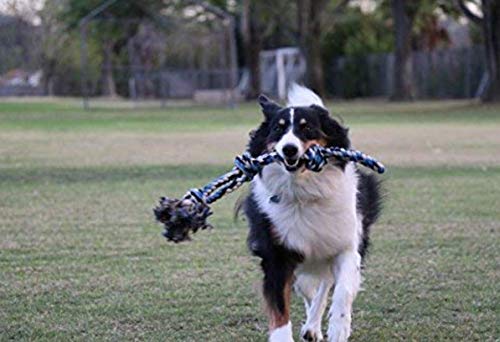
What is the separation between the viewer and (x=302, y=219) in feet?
20.8

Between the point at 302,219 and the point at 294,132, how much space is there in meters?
0.51

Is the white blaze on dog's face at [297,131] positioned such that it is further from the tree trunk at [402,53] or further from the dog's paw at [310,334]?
the tree trunk at [402,53]

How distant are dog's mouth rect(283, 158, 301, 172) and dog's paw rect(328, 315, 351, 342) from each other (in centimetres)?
88

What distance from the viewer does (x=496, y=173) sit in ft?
53.6

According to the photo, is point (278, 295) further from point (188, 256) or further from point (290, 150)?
point (188, 256)

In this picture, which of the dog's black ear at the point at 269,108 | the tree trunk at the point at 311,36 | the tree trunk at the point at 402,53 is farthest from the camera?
the tree trunk at the point at 402,53

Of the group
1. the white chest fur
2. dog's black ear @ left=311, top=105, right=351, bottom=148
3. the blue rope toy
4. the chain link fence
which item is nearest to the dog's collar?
the white chest fur

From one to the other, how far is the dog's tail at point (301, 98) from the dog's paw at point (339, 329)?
1336 millimetres

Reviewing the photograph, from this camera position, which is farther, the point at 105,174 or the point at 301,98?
the point at 105,174

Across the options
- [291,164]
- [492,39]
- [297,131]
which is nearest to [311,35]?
[492,39]

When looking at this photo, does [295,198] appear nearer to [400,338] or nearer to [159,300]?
[400,338]

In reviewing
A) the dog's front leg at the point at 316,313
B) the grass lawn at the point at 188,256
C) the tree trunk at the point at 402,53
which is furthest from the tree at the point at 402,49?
the dog's front leg at the point at 316,313

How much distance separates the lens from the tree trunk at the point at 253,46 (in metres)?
57.7

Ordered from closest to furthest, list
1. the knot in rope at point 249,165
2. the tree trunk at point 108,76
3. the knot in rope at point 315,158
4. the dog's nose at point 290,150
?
1. the dog's nose at point 290,150
2. the knot in rope at point 315,158
3. the knot in rope at point 249,165
4. the tree trunk at point 108,76
